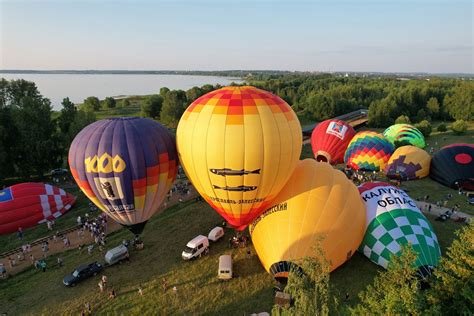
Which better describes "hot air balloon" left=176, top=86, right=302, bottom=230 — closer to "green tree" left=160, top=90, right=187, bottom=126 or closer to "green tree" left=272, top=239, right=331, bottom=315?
"green tree" left=272, top=239, right=331, bottom=315

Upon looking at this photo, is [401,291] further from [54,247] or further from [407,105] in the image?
[407,105]

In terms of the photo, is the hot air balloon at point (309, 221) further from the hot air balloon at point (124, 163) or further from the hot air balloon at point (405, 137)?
the hot air balloon at point (405, 137)

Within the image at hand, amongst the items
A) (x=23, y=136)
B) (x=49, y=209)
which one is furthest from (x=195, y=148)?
(x=23, y=136)

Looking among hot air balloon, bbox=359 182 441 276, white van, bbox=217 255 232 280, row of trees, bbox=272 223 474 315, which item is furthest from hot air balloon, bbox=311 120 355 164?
row of trees, bbox=272 223 474 315

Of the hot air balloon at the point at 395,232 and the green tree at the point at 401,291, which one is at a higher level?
the green tree at the point at 401,291

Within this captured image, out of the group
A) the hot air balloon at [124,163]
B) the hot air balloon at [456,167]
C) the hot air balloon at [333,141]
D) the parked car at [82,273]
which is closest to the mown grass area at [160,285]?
the parked car at [82,273]

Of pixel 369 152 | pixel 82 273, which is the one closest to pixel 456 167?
pixel 369 152
